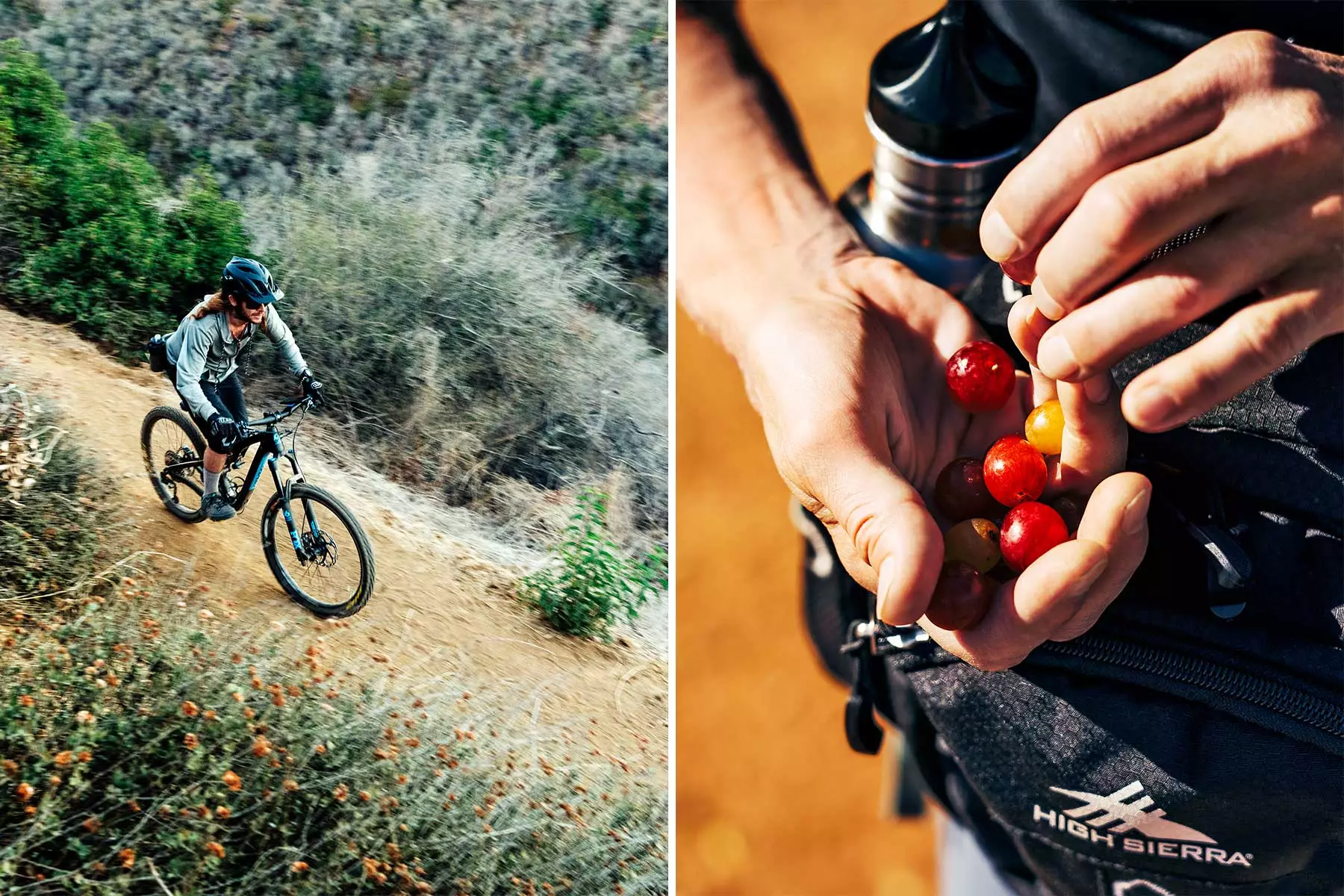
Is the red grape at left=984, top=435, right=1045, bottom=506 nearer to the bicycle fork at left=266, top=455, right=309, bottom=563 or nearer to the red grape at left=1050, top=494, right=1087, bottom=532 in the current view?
the red grape at left=1050, top=494, right=1087, bottom=532

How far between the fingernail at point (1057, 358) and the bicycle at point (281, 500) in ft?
3.79

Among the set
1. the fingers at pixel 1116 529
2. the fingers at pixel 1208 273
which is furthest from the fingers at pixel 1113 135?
the fingers at pixel 1116 529

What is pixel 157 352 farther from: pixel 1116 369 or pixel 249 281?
pixel 1116 369

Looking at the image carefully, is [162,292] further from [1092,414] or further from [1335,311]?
[1335,311]

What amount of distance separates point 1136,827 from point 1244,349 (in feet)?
2.06

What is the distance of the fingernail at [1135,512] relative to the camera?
3.97ft

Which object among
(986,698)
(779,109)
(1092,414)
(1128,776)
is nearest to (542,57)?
(779,109)

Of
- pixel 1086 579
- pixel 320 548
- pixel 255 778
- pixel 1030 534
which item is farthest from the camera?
pixel 320 548

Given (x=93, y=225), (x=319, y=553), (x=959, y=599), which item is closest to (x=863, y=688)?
(x=959, y=599)

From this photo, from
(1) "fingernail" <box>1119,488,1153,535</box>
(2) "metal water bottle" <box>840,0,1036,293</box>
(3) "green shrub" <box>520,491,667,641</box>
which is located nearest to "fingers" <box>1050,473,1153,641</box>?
(1) "fingernail" <box>1119,488,1153,535</box>

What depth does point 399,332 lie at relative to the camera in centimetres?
183

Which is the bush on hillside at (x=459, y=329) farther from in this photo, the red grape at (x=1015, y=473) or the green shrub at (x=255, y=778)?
the red grape at (x=1015, y=473)

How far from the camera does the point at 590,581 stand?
1.90 meters

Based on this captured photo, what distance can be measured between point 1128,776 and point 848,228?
0.92m
